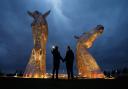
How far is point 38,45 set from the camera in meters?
Answer: 31.8

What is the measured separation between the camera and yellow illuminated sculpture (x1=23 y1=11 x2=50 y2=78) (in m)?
31.5

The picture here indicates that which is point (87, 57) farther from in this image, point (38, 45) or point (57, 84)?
point (57, 84)

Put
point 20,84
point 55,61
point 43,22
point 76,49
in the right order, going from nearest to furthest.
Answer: point 20,84
point 55,61
point 43,22
point 76,49

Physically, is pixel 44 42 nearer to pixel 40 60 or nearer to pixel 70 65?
pixel 40 60

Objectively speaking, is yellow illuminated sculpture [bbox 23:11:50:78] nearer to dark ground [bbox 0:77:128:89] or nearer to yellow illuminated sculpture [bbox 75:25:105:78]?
yellow illuminated sculpture [bbox 75:25:105:78]

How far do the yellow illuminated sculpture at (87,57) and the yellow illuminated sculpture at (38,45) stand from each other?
4.41 meters

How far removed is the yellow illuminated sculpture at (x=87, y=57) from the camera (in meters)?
32.5

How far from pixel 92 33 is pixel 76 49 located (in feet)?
9.28

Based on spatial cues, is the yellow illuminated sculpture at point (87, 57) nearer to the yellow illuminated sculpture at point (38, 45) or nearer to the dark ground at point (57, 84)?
the yellow illuminated sculpture at point (38, 45)

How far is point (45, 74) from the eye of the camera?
32.5m

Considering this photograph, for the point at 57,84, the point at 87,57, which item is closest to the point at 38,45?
the point at 87,57

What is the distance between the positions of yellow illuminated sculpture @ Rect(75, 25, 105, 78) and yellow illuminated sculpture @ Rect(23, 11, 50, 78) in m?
4.41

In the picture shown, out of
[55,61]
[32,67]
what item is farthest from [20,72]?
[55,61]

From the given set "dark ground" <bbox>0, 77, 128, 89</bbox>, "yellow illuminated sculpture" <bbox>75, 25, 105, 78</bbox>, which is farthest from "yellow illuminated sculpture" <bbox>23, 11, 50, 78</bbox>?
"dark ground" <bbox>0, 77, 128, 89</bbox>
